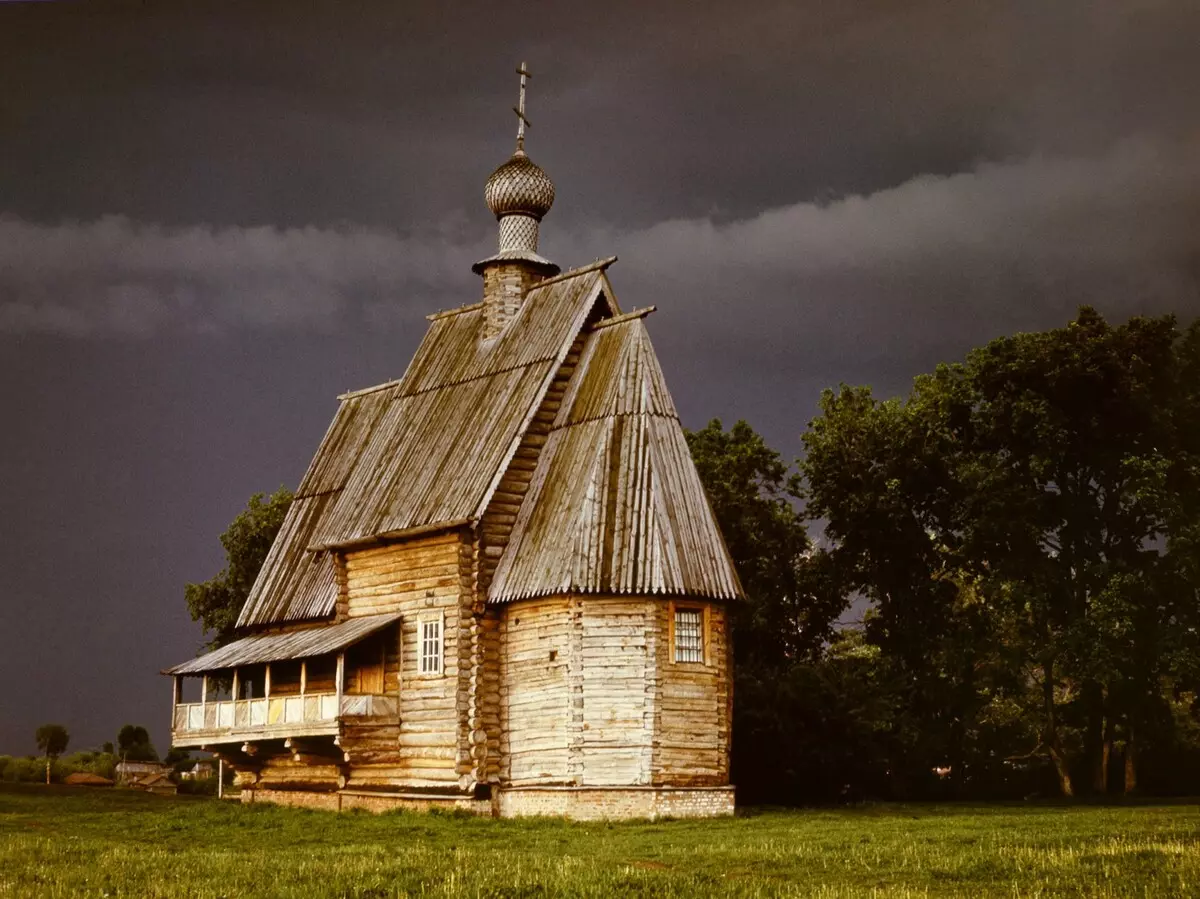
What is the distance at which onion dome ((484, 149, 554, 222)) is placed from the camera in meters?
44.9

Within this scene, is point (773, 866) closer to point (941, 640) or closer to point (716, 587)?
point (716, 587)

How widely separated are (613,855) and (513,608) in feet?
38.2

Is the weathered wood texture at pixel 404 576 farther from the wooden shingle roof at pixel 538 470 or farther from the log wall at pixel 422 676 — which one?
the wooden shingle roof at pixel 538 470

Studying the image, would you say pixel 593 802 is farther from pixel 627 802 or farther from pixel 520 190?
pixel 520 190

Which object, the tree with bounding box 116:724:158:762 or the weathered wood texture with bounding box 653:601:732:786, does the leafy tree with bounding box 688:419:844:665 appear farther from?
the tree with bounding box 116:724:158:762

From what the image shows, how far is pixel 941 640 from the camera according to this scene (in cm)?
4684

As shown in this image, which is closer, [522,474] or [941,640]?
[522,474]

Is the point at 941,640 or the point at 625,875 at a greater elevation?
the point at 941,640

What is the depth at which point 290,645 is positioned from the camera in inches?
1551

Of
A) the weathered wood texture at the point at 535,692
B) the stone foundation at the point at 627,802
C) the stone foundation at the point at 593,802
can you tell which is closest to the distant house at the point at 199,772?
the stone foundation at the point at 593,802

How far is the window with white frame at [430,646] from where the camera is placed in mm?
37281

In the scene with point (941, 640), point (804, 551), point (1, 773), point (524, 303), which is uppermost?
point (524, 303)

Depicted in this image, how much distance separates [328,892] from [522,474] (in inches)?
759

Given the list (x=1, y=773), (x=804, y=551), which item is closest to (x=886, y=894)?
(x=804, y=551)
